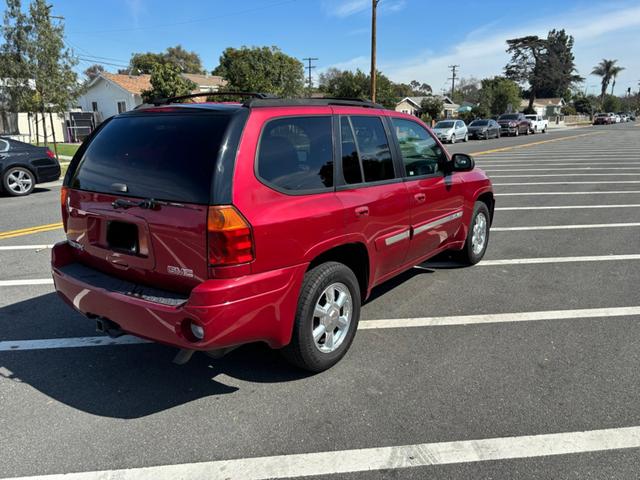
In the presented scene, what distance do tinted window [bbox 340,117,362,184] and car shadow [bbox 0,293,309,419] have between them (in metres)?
1.46

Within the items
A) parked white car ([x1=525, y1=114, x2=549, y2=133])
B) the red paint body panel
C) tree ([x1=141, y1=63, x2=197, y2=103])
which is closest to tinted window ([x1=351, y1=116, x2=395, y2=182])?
the red paint body panel

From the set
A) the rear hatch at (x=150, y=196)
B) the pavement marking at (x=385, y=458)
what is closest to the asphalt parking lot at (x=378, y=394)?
the pavement marking at (x=385, y=458)

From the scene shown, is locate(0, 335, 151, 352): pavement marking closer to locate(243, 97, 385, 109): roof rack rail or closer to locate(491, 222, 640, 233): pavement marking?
locate(243, 97, 385, 109): roof rack rail

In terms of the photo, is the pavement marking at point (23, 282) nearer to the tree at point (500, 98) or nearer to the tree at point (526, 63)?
the tree at point (500, 98)

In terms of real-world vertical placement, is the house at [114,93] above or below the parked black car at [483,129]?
above

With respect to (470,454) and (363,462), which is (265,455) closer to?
(363,462)

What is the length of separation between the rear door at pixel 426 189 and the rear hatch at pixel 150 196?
193 cm

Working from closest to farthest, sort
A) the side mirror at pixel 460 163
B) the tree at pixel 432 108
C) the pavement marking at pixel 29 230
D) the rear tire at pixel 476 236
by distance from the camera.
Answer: the side mirror at pixel 460 163 < the rear tire at pixel 476 236 < the pavement marking at pixel 29 230 < the tree at pixel 432 108

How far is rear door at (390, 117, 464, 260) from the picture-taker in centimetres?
432

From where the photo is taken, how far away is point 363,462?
261cm

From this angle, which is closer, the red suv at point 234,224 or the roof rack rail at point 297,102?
the red suv at point 234,224

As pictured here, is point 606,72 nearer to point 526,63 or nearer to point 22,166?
point 526,63

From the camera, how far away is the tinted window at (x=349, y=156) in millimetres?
3607

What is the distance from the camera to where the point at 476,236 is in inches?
232
